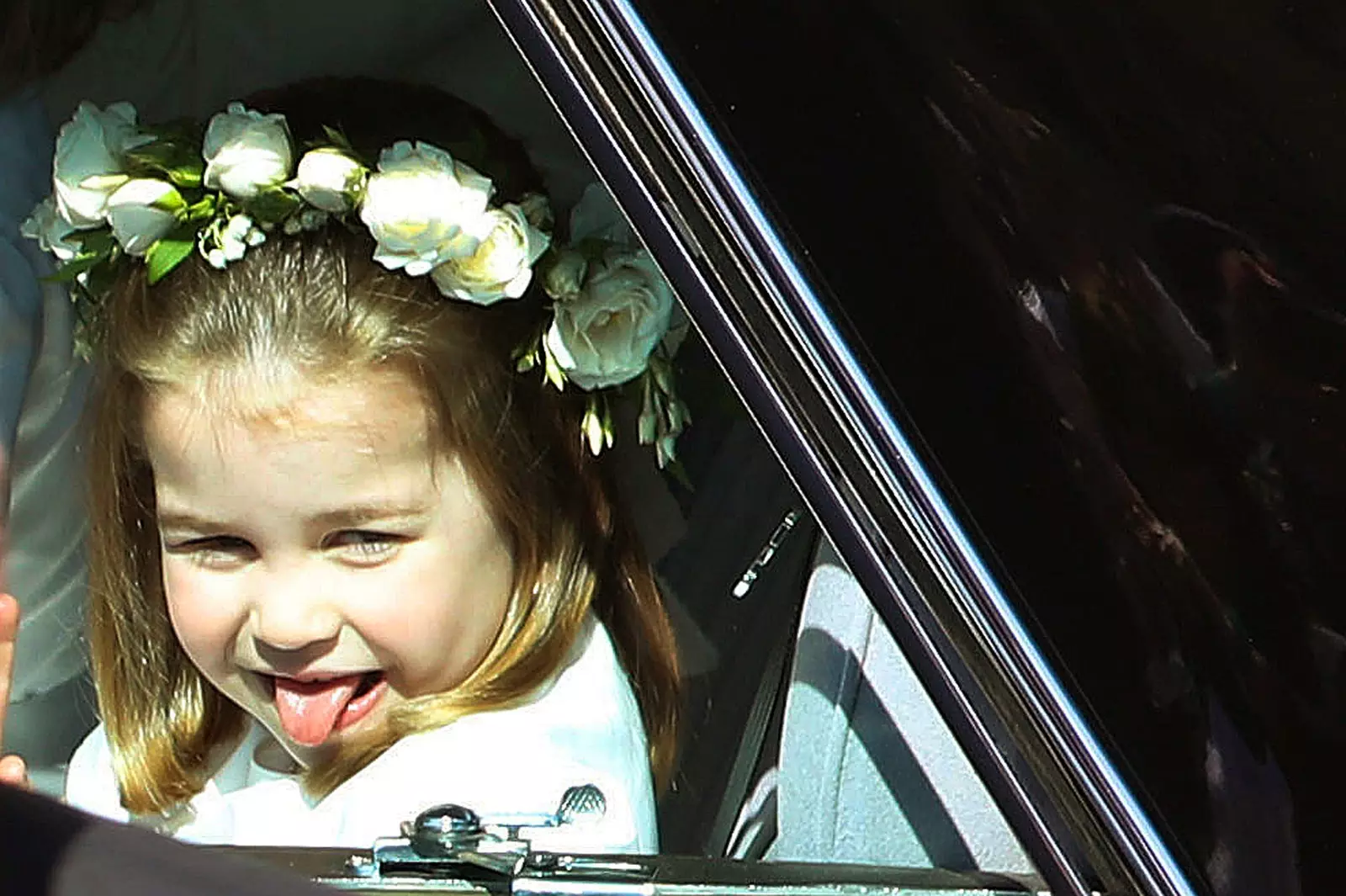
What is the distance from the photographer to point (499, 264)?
4.91ft

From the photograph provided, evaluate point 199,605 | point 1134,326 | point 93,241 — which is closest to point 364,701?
point 199,605

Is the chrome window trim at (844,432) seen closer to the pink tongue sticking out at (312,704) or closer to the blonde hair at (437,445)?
the blonde hair at (437,445)

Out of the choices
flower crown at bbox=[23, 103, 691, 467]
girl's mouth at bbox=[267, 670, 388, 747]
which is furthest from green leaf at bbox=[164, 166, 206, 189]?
girl's mouth at bbox=[267, 670, 388, 747]

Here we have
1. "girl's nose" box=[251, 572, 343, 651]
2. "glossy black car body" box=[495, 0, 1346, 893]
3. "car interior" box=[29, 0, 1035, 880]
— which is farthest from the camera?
"girl's nose" box=[251, 572, 343, 651]

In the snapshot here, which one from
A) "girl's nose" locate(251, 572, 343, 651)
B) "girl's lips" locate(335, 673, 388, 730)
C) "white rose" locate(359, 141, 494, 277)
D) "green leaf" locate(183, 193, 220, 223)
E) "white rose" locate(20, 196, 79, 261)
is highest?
"white rose" locate(20, 196, 79, 261)

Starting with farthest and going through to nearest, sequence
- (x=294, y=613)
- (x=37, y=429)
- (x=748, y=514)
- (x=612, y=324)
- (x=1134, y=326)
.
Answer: (x=37, y=429), (x=294, y=613), (x=612, y=324), (x=748, y=514), (x=1134, y=326)

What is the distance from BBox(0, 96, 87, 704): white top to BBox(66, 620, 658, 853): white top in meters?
0.08

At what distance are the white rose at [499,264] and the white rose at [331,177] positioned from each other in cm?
8

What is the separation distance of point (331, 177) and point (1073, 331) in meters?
0.58

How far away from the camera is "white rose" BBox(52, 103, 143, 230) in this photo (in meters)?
1.54

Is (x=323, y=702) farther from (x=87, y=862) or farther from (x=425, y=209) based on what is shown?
(x=87, y=862)

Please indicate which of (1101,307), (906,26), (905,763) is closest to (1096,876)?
(905,763)

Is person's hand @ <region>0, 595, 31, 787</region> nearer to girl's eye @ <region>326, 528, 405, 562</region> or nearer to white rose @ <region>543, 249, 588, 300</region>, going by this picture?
girl's eye @ <region>326, 528, 405, 562</region>

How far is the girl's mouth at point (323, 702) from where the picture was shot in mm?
Answer: 1549
